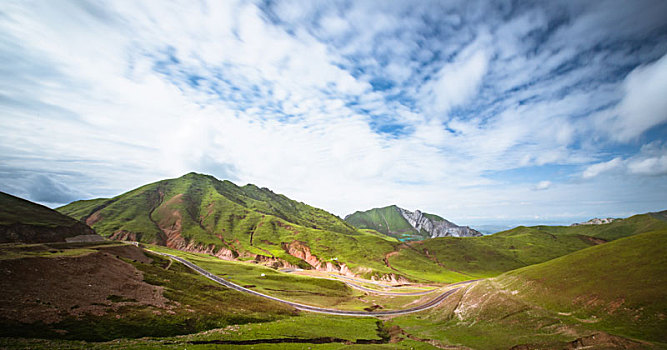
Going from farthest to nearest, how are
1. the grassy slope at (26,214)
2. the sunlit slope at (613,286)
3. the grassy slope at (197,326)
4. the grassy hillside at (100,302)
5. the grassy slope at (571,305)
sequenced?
1. the grassy slope at (26,214)
2. the grassy slope at (571,305)
3. the sunlit slope at (613,286)
4. the grassy hillside at (100,302)
5. the grassy slope at (197,326)

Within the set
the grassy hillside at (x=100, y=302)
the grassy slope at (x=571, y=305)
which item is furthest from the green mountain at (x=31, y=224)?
the grassy slope at (x=571, y=305)

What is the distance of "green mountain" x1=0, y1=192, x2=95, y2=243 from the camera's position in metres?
87.2

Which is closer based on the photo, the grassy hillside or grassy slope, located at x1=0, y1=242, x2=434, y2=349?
grassy slope, located at x1=0, y1=242, x2=434, y2=349

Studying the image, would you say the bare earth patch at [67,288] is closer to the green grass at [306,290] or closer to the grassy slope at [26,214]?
the green grass at [306,290]

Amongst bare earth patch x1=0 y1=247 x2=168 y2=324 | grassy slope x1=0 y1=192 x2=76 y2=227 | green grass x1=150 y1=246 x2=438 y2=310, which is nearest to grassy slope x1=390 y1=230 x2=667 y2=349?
green grass x1=150 y1=246 x2=438 y2=310

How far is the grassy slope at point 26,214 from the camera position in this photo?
305 ft

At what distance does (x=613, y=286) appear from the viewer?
43.4 metres

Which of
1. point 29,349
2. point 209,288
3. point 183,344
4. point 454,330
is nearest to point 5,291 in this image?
point 29,349

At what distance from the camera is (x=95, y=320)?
31828 mm

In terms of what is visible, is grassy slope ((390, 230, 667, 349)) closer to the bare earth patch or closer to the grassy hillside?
the grassy hillside

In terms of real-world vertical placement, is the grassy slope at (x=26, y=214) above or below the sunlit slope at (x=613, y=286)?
above

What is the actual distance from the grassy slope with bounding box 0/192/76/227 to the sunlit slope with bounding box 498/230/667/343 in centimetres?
16821

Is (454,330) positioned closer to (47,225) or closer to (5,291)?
(5,291)

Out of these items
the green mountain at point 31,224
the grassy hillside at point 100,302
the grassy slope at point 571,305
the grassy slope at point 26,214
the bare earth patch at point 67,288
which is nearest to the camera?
the grassy hillside at point 100,302
